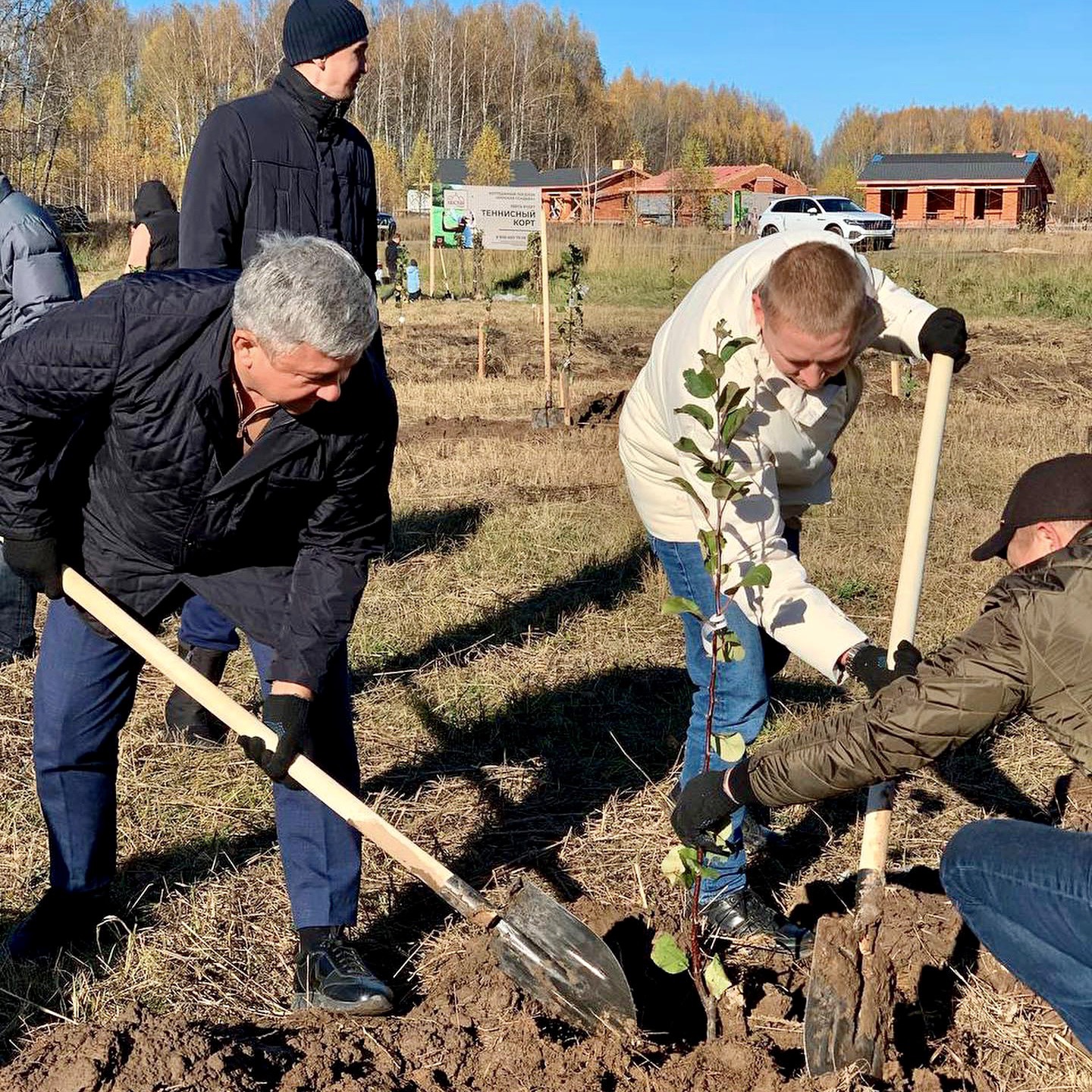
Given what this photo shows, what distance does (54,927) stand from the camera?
2.95m

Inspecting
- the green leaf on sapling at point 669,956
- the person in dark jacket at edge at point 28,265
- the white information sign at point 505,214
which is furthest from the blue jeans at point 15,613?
the white information sign at point 505,214

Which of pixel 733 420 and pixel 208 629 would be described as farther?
pixel 208 629

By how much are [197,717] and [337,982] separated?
70.5 inches

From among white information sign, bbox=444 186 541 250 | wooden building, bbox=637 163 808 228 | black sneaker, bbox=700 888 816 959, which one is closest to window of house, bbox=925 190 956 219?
wooden building, bbox=637 163 808 228

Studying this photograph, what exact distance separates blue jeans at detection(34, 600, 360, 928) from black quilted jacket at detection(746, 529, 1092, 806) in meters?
1.10

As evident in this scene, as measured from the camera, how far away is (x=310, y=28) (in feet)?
11.2

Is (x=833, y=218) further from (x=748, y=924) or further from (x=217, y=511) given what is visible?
(x=217, y=511)

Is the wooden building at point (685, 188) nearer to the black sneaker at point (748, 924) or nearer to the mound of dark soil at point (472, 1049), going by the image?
the black sneaker at point (748, 924)

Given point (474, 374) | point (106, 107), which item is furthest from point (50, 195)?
point (106, 107)

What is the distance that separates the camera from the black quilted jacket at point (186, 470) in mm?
2439

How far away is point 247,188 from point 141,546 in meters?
1.29

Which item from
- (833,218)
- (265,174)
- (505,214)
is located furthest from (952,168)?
(265,174)

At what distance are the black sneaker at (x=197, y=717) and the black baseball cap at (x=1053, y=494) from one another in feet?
9.58

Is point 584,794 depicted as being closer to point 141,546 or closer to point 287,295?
point 141,546
